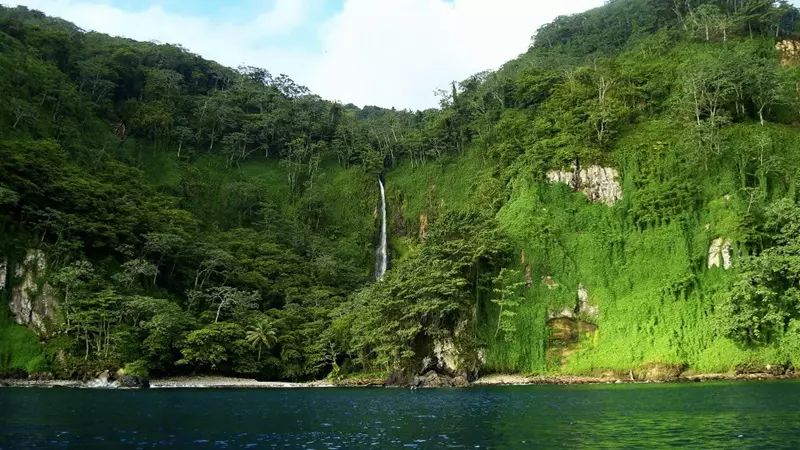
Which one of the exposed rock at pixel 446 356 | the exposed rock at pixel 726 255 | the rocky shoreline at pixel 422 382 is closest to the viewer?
the rocky shoreline at pixel 422 382

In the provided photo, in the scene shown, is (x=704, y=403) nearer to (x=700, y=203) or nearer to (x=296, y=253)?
(x=700, y=203)

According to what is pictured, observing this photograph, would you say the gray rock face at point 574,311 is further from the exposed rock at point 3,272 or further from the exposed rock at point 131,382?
the exposed rock at point 3,272

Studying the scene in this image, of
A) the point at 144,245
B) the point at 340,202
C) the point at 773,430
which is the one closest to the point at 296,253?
the point at 340,202

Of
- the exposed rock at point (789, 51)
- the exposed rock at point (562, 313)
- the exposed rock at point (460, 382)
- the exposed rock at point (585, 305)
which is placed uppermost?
the exposed rock at point (789, 51)

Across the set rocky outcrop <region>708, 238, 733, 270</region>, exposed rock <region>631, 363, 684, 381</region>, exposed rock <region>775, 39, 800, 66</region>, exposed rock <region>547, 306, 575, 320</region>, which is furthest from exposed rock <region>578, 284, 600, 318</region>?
exposed rock <region>775, 39, 800, 66</region>

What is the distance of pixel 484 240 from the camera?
60.2 m

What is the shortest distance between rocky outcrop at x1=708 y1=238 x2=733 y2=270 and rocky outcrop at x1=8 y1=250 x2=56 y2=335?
6434 cm

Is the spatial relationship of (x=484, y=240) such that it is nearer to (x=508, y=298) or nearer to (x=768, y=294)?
(x=508, y=298)

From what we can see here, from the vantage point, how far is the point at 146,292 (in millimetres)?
63500

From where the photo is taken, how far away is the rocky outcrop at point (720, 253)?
54.9 meters

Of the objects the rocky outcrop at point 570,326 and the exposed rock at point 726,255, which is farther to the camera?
the rocky outcrop at point 570,326

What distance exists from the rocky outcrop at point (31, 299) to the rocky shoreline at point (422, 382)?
6.24 metres

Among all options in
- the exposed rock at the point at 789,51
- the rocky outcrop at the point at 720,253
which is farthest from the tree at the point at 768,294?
the exposed rock at the point at 789,51

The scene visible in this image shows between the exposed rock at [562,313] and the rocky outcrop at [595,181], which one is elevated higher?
the rocky outcrop at [595,181]
